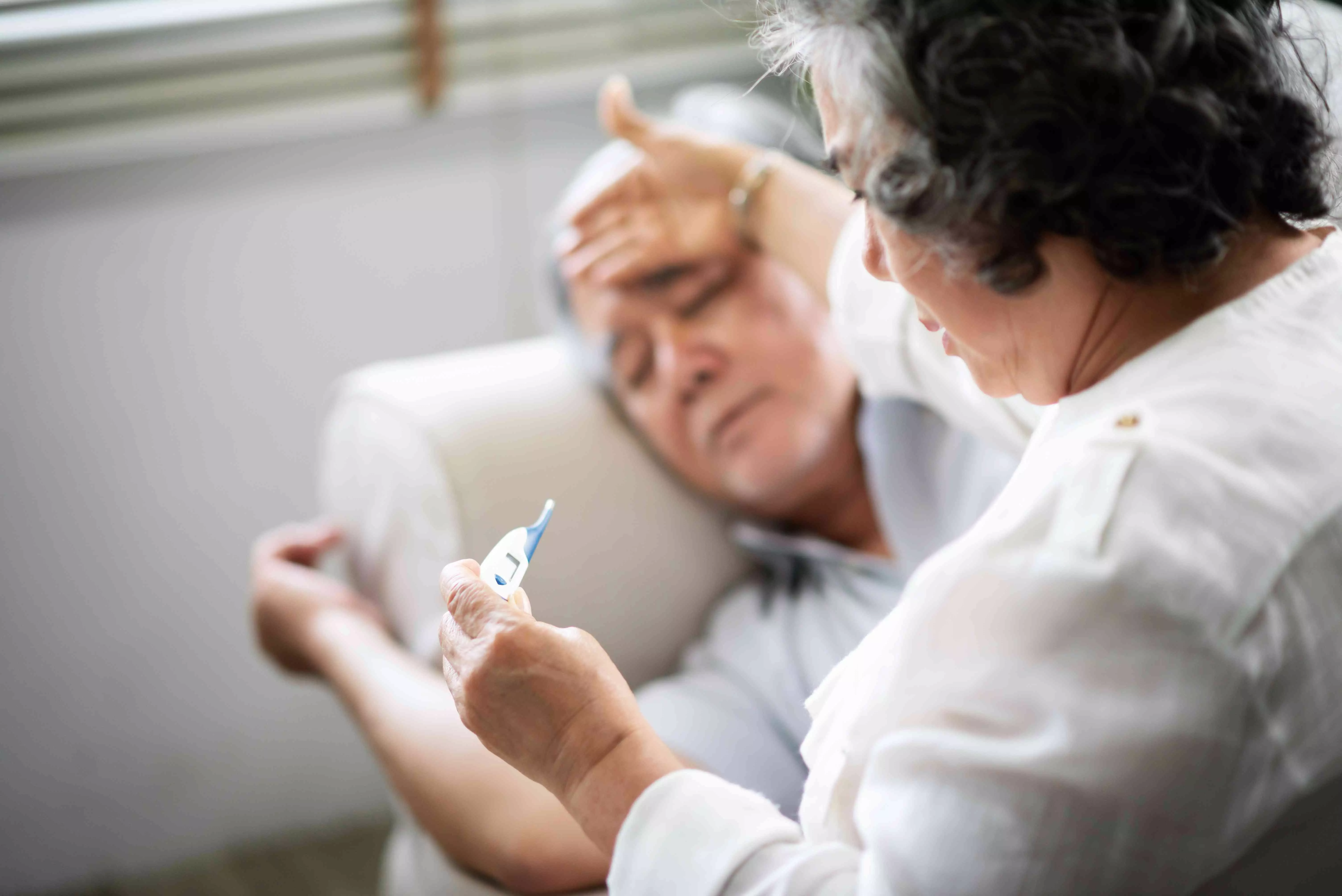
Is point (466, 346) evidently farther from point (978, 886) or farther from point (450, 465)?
point (978, 886)

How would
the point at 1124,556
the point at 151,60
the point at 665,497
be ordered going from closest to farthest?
the point at 1124,556
the point at 665,497
the point at 151,60

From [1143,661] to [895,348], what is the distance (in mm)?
623

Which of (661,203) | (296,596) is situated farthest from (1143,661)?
(296,596)

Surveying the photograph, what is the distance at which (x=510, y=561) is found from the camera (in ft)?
2.44

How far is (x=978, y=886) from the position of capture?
505 millimetres

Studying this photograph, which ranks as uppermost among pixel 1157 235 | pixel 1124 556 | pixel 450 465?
pixel 1157 235

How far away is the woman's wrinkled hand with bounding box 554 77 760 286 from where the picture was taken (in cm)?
129

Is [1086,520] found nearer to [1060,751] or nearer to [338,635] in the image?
[1060,751]

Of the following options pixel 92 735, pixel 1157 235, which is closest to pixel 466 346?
pixel 92 735

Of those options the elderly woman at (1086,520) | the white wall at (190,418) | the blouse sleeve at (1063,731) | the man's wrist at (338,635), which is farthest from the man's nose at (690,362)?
the blouse sleeve at (1063,731)

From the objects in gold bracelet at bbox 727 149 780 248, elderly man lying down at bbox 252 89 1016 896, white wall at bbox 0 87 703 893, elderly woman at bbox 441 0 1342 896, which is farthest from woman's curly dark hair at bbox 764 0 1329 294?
white wall at bbox 0 87 703 893

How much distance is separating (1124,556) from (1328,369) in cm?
17

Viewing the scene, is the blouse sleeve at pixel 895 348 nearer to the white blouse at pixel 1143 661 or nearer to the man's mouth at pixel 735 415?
the man's mouth at pixel 735 415

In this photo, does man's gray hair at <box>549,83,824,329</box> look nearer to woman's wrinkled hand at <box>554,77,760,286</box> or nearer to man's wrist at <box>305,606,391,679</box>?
woman's wrinkled hand at <box>554,77,760,286</box>
